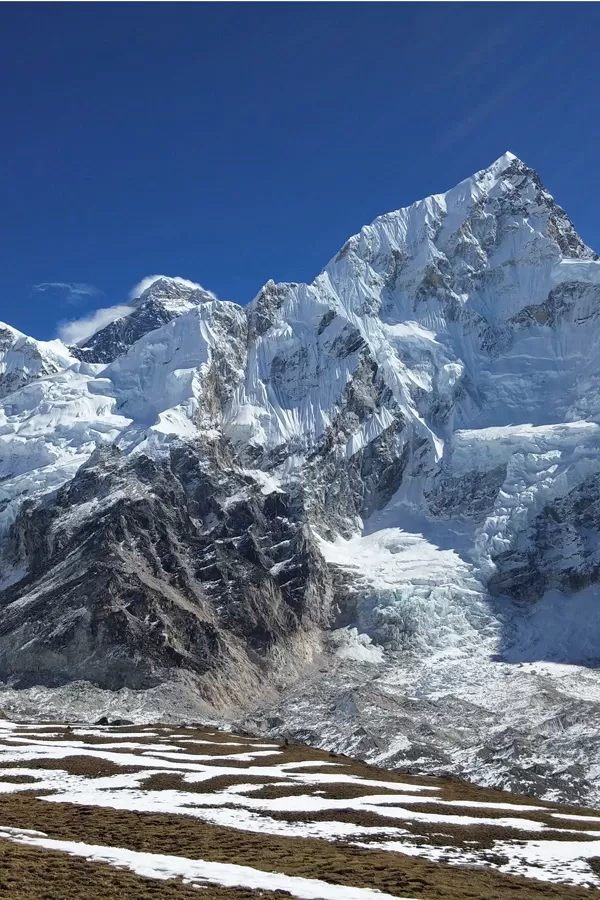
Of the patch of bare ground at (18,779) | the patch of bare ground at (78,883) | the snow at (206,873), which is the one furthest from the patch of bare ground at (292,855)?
the patch of bare ground at (18,779)

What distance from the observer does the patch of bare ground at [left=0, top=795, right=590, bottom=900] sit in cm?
3362

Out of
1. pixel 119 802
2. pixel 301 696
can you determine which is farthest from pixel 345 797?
pixel 301 696

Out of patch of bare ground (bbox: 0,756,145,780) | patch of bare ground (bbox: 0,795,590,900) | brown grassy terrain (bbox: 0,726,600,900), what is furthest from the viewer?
patch of bare ground (bbox: 0,756,145,780)

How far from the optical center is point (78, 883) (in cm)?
2845

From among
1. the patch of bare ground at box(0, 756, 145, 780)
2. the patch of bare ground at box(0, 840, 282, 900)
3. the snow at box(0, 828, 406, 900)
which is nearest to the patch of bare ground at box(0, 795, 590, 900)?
the patch of bare ground at box(0, 840, 282, 900)

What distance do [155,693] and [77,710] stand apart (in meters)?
16.3

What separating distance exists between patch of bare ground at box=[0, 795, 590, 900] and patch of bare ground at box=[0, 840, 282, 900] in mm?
398

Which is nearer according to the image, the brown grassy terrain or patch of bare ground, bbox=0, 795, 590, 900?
the brown grassy terrain

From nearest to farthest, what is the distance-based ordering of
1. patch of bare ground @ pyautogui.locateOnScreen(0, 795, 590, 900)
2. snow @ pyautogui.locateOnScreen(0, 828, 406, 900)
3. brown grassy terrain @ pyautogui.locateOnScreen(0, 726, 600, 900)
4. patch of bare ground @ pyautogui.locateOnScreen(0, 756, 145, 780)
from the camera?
brown grassy terrain @ pyautogui.locateOnScreen(0, 726, 600, 900) → snow @ pyautogui.locateOnScreen(0, 828, 406, 900) → patch of bare ground @ pyautogui.locateOnScreen(0, 795, 590, 900) → patch of bare ground @ pyautogui.locateOnScreen(0, 756, 145, 780)

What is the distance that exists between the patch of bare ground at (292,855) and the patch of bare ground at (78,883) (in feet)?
1.31

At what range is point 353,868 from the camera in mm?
35125

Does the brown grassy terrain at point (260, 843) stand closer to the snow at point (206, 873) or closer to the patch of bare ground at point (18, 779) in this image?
the patch of bare ground at point (18, 779)

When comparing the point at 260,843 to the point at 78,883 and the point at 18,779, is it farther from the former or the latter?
the point at 18,779

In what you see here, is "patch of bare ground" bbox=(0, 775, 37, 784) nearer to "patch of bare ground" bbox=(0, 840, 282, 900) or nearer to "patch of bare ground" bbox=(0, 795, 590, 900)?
"patch of bare ground" bbox=(0, 795, 590, 900)
